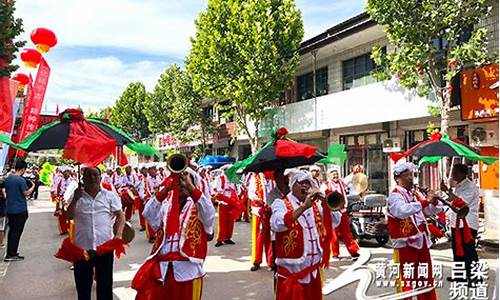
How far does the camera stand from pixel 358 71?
58.3ft

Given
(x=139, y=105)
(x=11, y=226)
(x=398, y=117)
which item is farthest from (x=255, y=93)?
(x=139, y=105)

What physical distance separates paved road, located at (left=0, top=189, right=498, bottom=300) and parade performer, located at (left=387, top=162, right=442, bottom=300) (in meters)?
1.13

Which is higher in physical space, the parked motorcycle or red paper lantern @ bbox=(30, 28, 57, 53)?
red paper lantern @ bbox=(30, 28, 57, 53)

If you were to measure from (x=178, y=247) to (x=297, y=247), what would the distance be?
1.05 metres

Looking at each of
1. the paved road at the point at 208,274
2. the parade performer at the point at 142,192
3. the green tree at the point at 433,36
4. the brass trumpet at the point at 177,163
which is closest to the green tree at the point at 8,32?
the paved road at the point at 208,274

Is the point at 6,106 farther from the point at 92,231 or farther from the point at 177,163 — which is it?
the point at 177,163

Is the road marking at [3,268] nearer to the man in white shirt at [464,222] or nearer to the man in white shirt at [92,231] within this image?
the man in white shirt at [92,231]

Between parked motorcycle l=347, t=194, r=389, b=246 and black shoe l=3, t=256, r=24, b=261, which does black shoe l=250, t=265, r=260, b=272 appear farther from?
black shoe l=3, t=256, r=24, b=261

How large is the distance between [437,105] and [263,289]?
811 centimetres

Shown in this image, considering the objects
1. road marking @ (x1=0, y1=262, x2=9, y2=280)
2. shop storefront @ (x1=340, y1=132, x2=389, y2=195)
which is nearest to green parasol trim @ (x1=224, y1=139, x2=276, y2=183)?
road marking @ (x1=0, y1=262, x2=9, y2=280)

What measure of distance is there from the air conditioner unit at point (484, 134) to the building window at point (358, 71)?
4517mm

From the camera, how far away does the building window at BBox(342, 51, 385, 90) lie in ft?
55.3

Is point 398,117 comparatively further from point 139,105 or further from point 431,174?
point 139,105

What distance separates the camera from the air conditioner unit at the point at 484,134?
12.0 m
